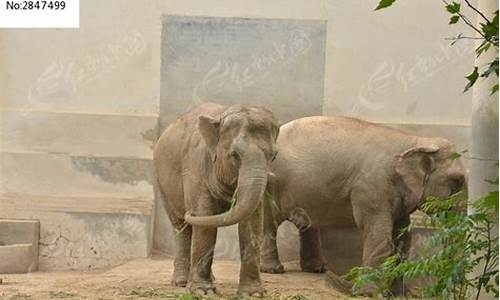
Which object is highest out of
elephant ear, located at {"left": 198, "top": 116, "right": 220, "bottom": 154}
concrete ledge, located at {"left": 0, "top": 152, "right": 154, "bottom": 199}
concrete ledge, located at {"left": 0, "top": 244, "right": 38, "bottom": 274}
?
elephant ear, located at {"left": 198, "top": 116, "right": 220, "bottom": 154}

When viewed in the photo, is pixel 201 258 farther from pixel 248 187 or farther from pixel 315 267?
pixel 315 267

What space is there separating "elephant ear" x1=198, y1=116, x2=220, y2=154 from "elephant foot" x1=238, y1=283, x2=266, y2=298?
3.44 feet

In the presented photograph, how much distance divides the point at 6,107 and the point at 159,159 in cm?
270

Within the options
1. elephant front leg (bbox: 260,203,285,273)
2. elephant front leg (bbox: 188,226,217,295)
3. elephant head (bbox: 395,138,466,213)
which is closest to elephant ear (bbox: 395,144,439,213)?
elephant head (bbox: 395,138,466,213)

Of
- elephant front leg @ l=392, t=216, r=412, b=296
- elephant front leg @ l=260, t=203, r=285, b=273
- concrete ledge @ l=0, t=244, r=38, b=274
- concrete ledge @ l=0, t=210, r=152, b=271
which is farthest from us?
concrete ledge @ l=0, t=210, r=152, b=271

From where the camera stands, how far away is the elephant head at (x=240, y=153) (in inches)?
325

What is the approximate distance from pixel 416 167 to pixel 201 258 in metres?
1.92

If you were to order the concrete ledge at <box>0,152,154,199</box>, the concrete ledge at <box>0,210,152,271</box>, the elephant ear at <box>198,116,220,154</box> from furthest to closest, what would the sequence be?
the concrete ledge at <box>0,152,154,199</box>, the concrete ledge at <box>0,210,152,271</box>, the elephant ear at <box>198,116,220,154</box>

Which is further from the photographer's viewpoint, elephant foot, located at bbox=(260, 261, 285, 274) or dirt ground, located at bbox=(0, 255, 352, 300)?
elephant foot, located at bbox=(260, 261, 285, 274)

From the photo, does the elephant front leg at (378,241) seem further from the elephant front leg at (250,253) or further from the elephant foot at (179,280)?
the elephant foot at (179,280)

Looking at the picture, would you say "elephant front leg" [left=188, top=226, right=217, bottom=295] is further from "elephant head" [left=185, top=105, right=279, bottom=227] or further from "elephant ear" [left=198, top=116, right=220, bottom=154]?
"elephant ear" [left=198, top=116, right=220, bottom=154]

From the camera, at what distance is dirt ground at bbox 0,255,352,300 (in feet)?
30.0

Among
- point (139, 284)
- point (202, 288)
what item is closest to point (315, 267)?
point (139, 284)

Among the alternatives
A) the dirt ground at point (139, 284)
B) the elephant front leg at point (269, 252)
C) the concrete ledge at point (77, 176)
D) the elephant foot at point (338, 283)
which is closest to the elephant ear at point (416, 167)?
the elephant foot at point (338, 283)
